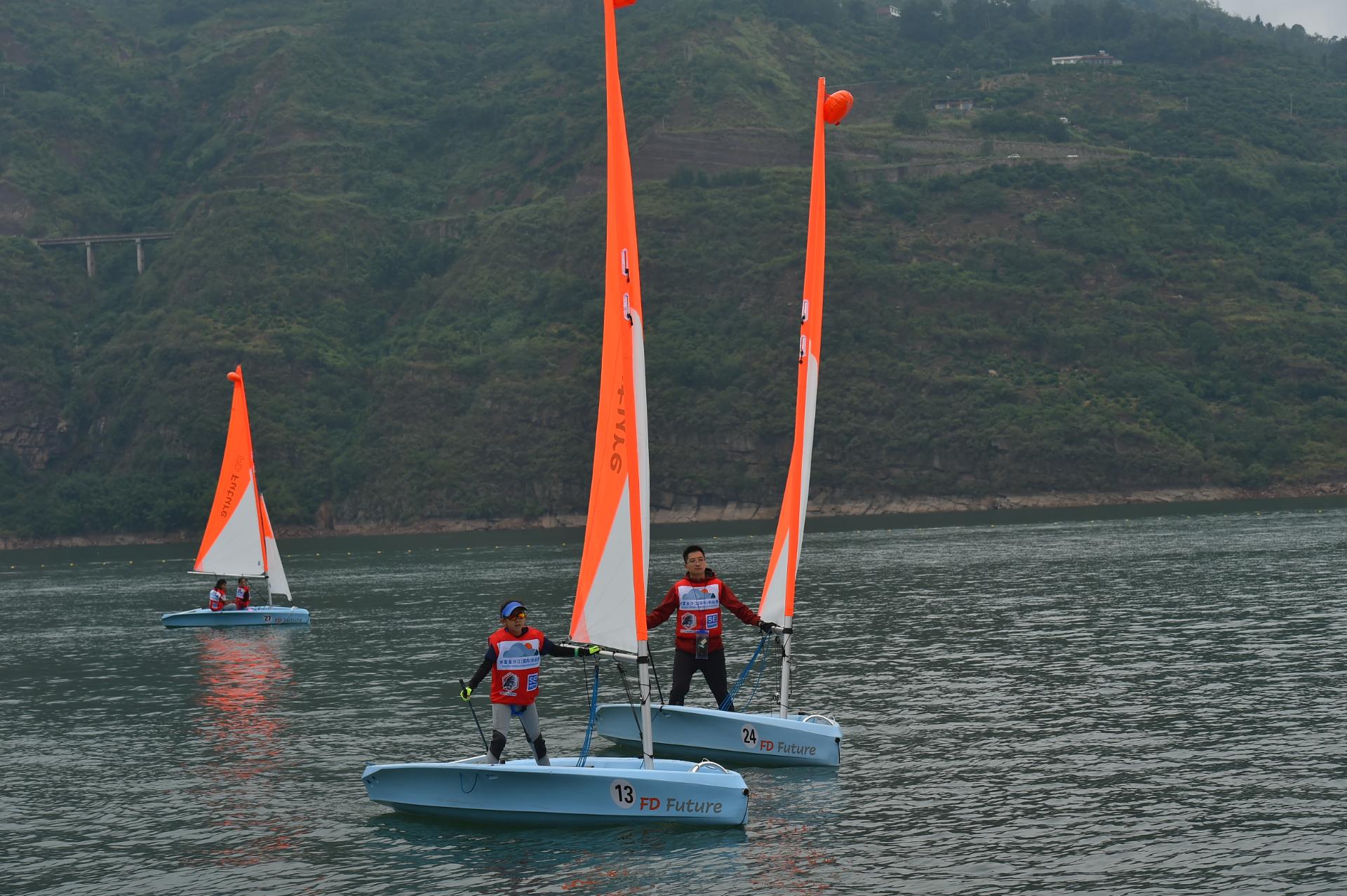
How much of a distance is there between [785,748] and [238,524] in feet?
126

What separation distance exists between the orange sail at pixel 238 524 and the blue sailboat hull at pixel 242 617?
3.31 meters

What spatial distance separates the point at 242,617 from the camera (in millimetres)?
54344

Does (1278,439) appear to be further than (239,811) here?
Yes

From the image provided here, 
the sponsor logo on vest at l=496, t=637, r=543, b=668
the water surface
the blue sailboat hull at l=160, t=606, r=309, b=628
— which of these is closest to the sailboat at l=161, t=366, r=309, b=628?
the blue sailboat hull at l=160, t=606, r=309, b=628

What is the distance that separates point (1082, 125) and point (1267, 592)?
159 metres

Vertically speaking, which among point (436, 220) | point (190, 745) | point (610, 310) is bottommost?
point (190, 745)

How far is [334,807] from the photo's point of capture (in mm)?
22281

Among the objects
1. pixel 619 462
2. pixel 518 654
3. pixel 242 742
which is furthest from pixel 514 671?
pixel 242 742

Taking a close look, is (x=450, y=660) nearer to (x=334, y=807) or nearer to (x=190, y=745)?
(x=190, y=745)

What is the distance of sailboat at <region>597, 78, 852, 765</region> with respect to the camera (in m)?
23.4

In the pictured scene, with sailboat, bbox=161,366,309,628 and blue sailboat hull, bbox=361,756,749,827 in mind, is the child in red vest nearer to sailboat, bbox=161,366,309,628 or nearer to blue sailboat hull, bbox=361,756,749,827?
blue sailboat hull, bbox=361,756,749,827

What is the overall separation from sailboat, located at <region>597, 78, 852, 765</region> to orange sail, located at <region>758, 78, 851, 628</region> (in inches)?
0.6

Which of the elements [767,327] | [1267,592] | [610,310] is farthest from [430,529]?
[610,310]

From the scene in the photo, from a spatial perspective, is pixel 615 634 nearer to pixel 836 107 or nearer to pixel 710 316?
pixel 836 107
